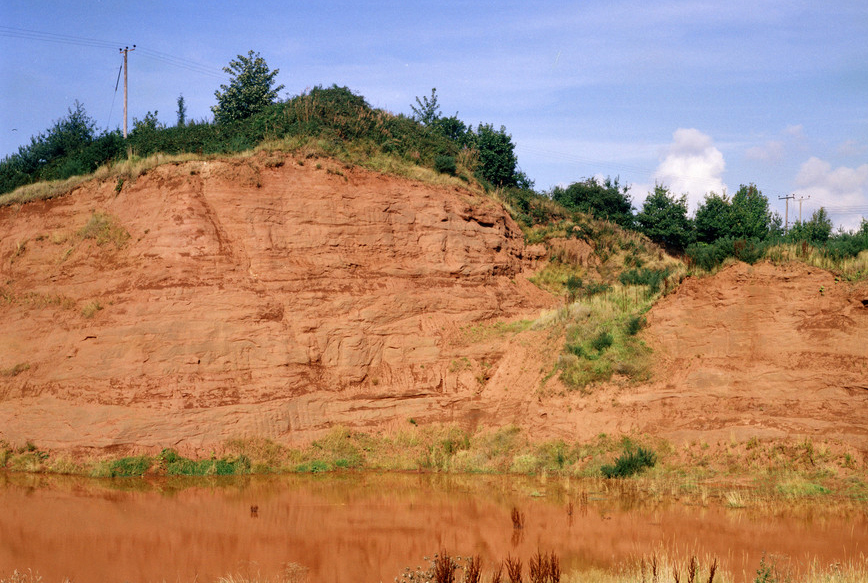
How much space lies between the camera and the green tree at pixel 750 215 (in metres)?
37.2

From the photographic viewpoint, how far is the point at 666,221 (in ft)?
134

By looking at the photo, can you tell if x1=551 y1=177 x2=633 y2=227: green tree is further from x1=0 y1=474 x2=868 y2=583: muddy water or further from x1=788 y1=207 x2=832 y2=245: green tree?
x1=0 y1=474 x2=868 y2=583: muddy water

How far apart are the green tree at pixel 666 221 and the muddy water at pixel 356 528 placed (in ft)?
78.1

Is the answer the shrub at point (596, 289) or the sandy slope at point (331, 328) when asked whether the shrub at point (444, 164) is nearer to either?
the sandy slope at point (331, 328)

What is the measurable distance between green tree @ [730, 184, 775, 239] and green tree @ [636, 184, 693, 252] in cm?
256

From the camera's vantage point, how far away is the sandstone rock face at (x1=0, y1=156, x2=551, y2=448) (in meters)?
23.6

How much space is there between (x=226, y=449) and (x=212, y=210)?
8898mm

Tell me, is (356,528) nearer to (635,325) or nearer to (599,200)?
(635,325)

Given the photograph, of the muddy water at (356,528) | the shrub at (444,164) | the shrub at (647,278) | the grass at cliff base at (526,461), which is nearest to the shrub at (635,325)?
the shrub at (647,278)

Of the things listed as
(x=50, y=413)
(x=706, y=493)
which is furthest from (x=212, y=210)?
(x=706, y=493)

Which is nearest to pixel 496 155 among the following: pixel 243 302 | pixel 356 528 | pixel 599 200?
pixel 599 200

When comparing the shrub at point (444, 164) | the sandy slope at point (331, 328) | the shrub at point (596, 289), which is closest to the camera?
the sandy slope at point (331, 328)

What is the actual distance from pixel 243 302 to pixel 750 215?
83.6 ft

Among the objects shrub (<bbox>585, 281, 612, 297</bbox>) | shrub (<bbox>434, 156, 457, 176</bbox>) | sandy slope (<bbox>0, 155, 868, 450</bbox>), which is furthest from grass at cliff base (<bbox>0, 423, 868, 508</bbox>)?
shrub (<bbox>434, 156, 457, 176</bbox>)
